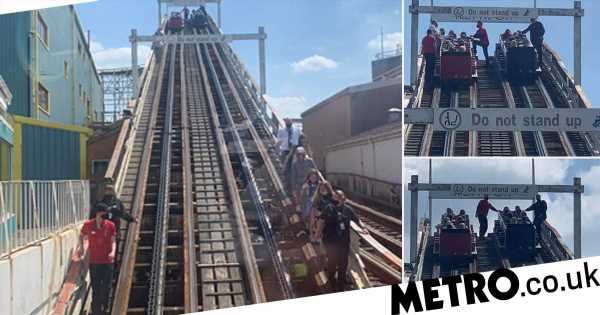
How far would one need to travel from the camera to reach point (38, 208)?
3760 millimetres

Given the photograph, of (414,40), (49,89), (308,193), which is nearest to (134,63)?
(49,89)

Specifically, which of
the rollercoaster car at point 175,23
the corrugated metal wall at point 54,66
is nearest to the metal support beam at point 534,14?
the rollercoaster car at point 175,23

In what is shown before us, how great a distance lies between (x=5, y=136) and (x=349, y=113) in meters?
1.70

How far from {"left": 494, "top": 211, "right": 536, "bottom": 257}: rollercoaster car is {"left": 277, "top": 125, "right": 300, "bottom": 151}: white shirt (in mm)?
1177

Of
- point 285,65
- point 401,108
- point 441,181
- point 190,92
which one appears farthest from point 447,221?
point 190,92

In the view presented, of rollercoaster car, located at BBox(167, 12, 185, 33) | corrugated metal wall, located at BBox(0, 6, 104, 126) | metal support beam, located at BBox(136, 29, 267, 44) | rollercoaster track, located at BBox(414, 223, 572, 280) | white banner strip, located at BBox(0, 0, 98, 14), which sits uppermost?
white banner strip, located at BBox(0, 0, 98, 14)

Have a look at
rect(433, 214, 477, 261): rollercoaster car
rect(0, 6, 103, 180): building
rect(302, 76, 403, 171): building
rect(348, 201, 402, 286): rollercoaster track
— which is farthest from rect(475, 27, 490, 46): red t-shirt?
rect(0, 6, 103, 180): building

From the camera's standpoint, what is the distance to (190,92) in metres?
4.25

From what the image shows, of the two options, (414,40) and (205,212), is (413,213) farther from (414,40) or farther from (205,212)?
(205,212)

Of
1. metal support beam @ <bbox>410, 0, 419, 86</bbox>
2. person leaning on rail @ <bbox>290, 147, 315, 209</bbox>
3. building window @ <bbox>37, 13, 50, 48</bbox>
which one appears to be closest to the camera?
building window @ <bbox>37, 13, 50, 48</bbox>

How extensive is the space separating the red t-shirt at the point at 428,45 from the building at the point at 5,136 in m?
2.13

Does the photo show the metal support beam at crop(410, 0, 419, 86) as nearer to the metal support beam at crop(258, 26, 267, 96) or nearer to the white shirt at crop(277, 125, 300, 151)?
the white shirt at crop(277, 125, 300, 151)

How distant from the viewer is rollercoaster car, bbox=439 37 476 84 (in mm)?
4250

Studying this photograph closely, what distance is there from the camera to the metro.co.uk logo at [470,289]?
4.01 metres
